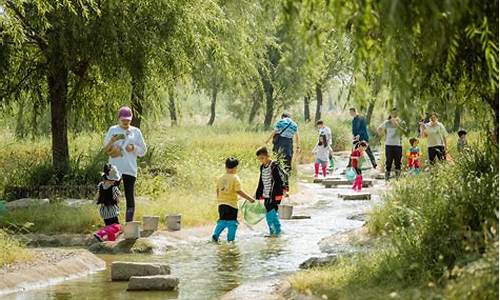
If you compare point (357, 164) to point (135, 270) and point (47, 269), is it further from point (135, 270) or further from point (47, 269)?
point (47, 269)

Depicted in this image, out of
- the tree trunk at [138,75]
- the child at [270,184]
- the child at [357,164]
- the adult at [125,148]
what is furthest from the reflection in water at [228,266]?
the child at [357,164]

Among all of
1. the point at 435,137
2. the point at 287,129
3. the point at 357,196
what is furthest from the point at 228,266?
the point at 435,137

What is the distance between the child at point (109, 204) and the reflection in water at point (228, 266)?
62.7 inches

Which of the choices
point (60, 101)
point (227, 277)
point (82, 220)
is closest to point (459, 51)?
point (227, 277)

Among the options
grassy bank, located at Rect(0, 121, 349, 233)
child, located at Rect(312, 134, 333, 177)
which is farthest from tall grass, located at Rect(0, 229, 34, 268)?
child, located at Rect(312, 134, 333, 177)

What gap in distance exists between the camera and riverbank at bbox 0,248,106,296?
10.8 metres

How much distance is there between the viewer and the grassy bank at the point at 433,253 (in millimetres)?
7547

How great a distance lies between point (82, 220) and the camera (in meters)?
15.2

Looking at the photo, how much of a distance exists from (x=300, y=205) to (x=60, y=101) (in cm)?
545

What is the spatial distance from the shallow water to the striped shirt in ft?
2.32

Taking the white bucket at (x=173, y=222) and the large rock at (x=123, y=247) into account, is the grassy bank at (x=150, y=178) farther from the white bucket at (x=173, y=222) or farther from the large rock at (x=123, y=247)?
Result: the large rock at (x=123, y=247)

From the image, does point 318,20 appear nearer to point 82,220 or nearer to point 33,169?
point 82,220

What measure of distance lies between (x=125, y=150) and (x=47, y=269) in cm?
322

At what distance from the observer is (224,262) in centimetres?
1276
